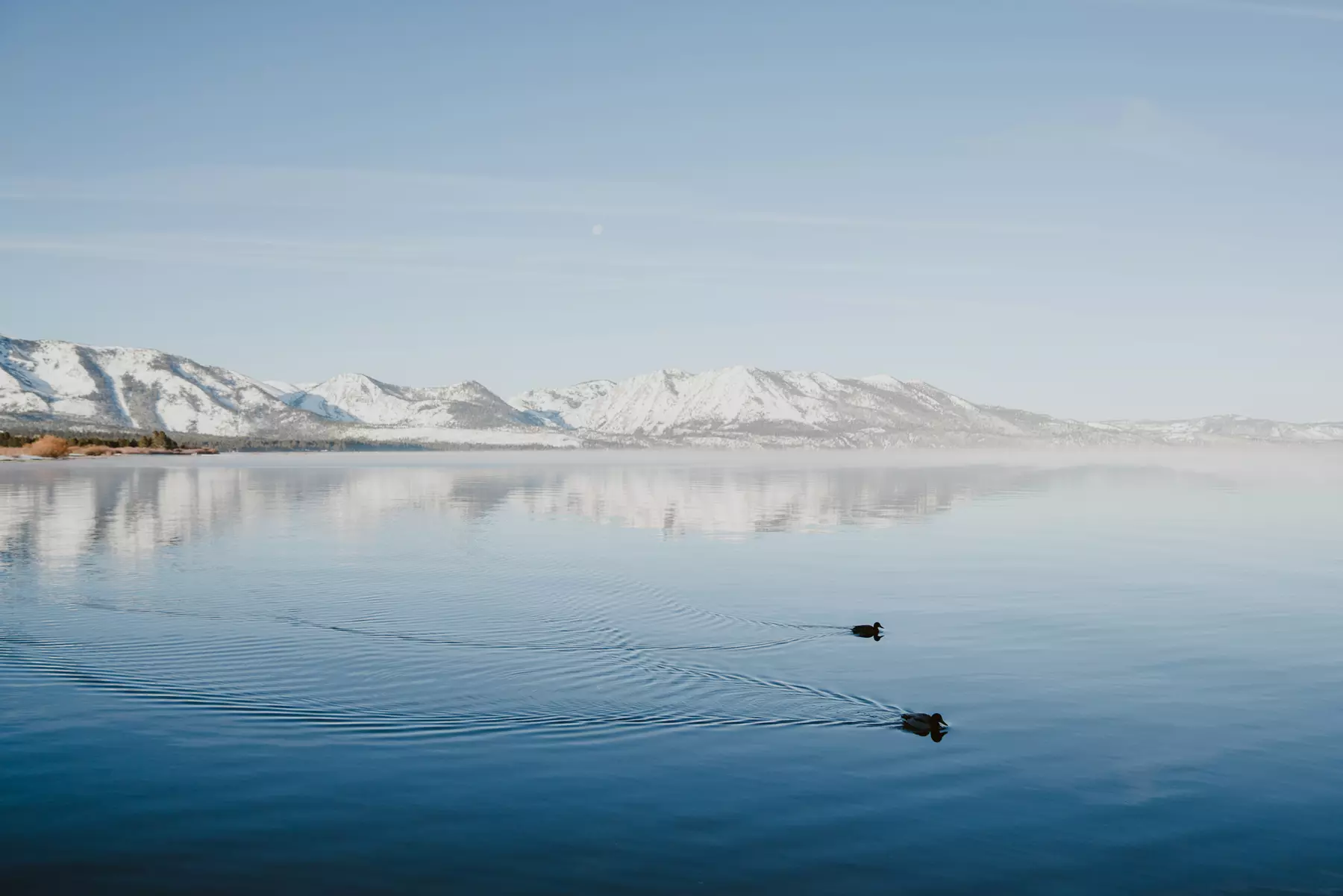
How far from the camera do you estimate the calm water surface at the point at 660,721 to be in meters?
17.0

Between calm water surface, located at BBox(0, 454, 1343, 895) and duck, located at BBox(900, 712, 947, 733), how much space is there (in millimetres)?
570

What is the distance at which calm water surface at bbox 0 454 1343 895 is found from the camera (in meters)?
17.0

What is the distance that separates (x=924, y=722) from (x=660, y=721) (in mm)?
6128

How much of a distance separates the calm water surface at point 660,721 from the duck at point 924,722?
0.57 m

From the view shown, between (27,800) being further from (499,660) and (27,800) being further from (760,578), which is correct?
(760,578)

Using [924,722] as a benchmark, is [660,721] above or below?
below

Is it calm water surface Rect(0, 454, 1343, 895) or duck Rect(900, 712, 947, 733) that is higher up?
duck Rect(900, 712, 947, 733)

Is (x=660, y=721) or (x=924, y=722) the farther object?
(x=660, y=721)

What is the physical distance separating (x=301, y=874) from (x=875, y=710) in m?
14.9

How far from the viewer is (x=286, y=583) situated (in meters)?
45.4

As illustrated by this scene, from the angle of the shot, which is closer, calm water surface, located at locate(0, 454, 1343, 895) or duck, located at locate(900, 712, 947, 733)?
calm water surface, located at locate(0, 454, 1343, 895)

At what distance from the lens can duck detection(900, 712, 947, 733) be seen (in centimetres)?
2425

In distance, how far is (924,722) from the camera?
24.5 meters

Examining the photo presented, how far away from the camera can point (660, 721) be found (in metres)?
24.9
